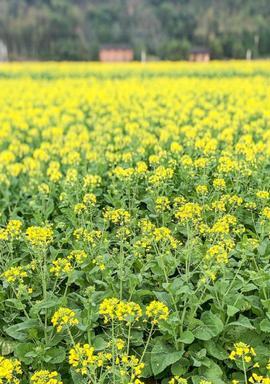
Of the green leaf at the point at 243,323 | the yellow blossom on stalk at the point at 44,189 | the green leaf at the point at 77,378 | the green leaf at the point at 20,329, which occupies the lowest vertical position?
the green leaf at the point at 77,378

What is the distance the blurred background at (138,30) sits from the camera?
49281mm

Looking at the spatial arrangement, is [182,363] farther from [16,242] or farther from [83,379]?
[16,242]

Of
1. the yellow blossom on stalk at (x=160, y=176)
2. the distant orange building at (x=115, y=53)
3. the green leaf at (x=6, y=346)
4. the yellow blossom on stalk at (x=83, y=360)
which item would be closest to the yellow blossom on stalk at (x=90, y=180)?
the yellow blossom on stalk at (x=160, y=176)

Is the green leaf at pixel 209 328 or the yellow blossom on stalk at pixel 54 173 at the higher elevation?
the yellow blossom on stalk at pixel 54 173

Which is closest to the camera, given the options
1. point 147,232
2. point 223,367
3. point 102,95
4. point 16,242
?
point 223,367

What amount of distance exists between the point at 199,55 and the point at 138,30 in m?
19.7

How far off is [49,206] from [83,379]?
1.95 m

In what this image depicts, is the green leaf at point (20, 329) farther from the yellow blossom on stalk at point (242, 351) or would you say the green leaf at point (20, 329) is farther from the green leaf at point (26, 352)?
the yellow blossom on stalk at point (242, 351)

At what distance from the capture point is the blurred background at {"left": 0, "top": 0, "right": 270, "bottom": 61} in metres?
49.3

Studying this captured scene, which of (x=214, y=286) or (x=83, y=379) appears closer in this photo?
(x=83, y=379)

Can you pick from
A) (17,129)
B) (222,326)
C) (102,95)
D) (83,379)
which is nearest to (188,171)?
(222,326)

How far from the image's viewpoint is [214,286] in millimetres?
3168

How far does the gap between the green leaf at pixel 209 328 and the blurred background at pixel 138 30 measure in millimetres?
38244

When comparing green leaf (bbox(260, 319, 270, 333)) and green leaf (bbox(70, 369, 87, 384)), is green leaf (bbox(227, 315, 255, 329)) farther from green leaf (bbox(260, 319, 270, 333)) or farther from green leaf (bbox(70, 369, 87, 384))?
green leaf (bbox(70, 369, 87, 384))
